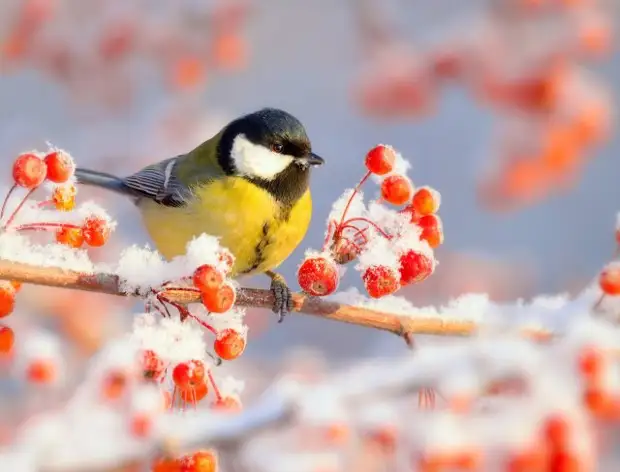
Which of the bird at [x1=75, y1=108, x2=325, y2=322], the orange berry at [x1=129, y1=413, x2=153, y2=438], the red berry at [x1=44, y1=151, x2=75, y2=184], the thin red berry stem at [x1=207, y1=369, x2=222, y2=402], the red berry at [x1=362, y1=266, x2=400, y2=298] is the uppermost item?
the bird at [x1=75, y1=108, x2=325, y2=322]

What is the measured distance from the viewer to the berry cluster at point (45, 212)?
0.99 m

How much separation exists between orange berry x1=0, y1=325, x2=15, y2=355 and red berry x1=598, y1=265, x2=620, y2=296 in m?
0.69

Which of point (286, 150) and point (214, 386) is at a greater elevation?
point (286, 150)

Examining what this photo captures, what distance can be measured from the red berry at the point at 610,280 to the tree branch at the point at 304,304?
0.29ft

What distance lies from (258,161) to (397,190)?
0.69 meters

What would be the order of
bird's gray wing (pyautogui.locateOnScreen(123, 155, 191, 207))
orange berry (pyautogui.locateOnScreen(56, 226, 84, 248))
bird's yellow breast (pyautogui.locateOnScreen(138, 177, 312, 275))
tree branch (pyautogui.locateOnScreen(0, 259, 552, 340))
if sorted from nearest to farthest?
tree branch (pyautogui.locateOnScreen(0, 259, 552, 340)) < orange berry (pyautogui.locateOnScreen(56, 226, 84, 248)) < bird's yellow breast (pyautogui.locateOnScreen(138, 177, 312, 275)) < bird's gray wing (pyautogui.locateOnScreen(123, 155, 191, 207))

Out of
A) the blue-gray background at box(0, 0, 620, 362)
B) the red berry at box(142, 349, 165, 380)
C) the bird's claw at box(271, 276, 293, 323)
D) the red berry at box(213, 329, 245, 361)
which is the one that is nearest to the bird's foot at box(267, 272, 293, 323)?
the bird's claw at box(271, 276, 293, 323)

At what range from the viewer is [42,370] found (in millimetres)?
1234

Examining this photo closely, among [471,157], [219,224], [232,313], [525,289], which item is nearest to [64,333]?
[219,224]

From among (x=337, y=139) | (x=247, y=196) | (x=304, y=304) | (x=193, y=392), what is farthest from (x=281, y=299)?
(x=337, y=139)

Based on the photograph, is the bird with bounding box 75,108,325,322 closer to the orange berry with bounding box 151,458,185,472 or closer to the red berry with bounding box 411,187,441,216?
the red berry with bounding box 411,187,441,216

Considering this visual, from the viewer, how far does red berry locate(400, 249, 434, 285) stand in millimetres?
1055

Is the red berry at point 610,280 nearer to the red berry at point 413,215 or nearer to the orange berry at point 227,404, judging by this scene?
the red berry at point 413,215

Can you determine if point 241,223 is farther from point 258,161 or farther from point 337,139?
point 337,139
